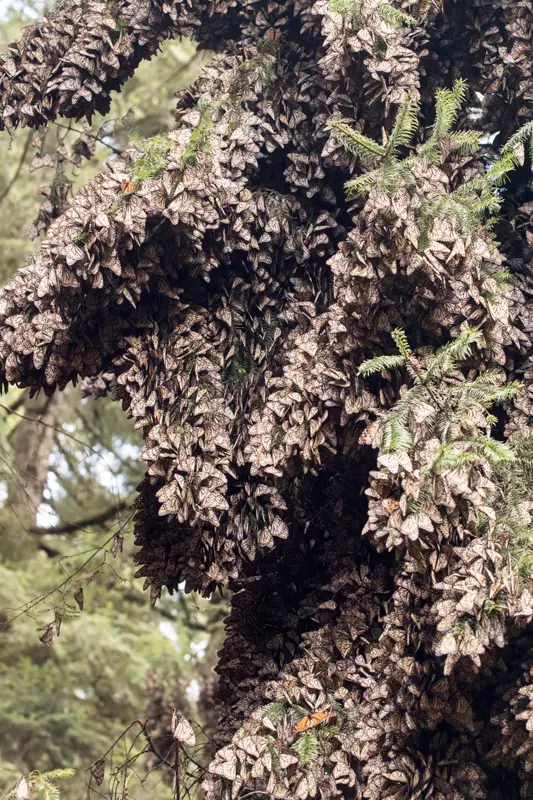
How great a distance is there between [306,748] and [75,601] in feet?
11.5

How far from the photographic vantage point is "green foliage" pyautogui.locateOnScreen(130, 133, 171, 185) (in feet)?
7.32

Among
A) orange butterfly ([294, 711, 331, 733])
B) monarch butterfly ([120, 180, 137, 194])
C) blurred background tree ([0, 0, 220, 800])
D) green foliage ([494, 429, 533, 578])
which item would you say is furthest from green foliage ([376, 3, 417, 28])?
blurred background tree ([0, 0, 220, 800])

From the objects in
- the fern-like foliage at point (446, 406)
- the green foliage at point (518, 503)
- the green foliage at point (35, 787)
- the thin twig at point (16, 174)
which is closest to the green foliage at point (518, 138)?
the fern-like foliage at point (446, 406)

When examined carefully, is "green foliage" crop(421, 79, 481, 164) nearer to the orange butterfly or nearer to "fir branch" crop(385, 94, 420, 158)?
"fir branch" crop(385, 94, 420, 158)

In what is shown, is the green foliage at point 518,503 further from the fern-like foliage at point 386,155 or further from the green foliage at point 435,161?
the fern-like foliage at point 386,155

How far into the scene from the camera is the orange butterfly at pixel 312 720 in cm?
196

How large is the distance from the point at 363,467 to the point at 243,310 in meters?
0.57

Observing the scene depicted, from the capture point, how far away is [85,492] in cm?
620

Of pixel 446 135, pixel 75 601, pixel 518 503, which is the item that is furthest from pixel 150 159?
pixel 75 601

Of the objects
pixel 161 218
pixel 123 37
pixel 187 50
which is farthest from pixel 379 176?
pixel 187 50

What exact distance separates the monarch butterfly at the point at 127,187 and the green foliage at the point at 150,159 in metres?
0.02

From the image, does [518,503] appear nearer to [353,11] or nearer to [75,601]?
[353,11]

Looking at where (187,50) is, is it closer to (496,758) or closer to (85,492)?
(85,492)

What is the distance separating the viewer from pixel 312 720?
6.45 ft
